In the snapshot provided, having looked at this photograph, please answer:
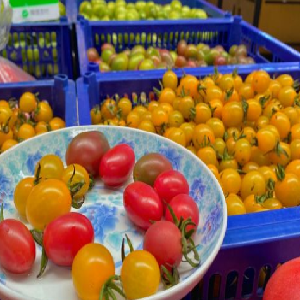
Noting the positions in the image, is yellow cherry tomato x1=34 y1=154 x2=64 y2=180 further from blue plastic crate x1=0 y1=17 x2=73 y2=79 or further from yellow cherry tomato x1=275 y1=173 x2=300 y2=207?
blue plastic crate x1=0 y1=17 x2=73 y2=79

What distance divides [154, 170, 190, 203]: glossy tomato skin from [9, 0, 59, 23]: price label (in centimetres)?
139

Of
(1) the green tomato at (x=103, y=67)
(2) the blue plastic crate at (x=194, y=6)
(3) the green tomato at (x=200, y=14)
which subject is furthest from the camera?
(3) the green tomato at (x=200, y=14)

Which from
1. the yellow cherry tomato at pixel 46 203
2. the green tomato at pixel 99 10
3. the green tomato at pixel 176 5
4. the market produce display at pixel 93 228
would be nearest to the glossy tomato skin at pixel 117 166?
the market produce display at pixel 93 228

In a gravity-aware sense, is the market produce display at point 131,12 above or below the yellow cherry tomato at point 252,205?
above

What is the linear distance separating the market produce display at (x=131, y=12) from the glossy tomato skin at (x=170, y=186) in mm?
1925

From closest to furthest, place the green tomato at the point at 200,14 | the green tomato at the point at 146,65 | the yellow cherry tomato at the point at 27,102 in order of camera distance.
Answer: the yellow cherry tomato at the point at 27,102, the green tomato at the point at 146,65, the green tomato at the point at 200,14

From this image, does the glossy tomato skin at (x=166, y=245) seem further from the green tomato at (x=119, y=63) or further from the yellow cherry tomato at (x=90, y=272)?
the green tomato at (x=119, y=63)

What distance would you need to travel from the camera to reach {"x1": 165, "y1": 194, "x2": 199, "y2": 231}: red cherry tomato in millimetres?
652

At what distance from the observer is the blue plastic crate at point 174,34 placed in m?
2.07

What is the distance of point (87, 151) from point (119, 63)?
117 centimetres

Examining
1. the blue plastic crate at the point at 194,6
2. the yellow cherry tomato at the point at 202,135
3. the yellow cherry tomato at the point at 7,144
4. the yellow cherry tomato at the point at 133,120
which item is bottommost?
the yellow cherry tomato at the point at 7,144

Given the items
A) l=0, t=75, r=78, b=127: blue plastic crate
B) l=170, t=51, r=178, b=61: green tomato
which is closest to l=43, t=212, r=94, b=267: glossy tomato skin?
l=0, t=75, r=78, b=127: blue plastic crate

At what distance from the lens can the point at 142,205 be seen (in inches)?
26.5

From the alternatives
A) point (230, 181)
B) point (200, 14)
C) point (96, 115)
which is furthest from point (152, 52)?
point (230, 181)
